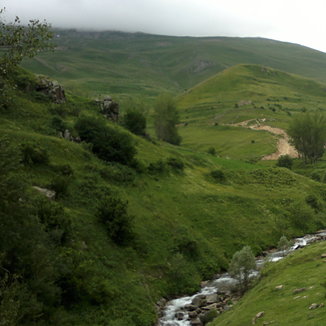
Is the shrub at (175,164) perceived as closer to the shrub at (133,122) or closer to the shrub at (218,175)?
the shrub at (218,175)

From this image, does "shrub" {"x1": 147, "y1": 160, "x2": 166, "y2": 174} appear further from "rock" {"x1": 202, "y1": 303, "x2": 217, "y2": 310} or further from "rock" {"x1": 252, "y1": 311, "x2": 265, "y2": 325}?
"rock" {"x1": 252, "y1": 311, "x2": 265, "y2": 325}

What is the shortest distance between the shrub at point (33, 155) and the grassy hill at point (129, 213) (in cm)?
25

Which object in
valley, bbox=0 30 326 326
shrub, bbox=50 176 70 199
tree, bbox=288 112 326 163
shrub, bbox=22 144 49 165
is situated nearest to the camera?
valley, bbox=0 30 326 326

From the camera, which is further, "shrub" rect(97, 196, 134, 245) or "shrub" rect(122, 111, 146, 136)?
"shrub" rect(122, 111, 146, 136)

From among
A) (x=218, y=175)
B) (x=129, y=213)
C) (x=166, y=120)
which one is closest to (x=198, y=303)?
(x=129, y=213)

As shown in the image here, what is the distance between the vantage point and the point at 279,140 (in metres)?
156

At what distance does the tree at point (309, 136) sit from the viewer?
136 meters

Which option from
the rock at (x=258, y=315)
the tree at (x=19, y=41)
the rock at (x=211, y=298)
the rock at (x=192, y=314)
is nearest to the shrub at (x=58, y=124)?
the rock at (x=211, y=298)

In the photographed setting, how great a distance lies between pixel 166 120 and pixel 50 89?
79.0 meters

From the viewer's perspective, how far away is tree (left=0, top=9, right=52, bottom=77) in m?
22.0

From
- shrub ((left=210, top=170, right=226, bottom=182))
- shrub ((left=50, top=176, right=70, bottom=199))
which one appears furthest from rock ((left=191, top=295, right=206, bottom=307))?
shrub ((left=210, top=170, right=226, bottom=182))

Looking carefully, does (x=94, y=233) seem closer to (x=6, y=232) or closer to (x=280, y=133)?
(x=6, y=232)

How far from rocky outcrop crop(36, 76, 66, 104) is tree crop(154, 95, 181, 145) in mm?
75391

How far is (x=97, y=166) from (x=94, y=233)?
1641cm
